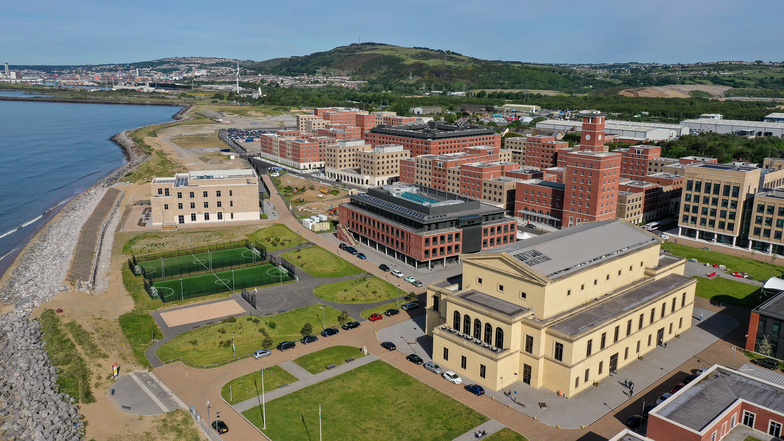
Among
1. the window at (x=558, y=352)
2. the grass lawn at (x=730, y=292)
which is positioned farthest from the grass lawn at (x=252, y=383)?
the grass lawn at (x=730, y=292)

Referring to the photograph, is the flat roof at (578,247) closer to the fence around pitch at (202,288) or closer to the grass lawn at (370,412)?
the grass lawn at (370,412)

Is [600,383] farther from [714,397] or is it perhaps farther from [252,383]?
[252,383]

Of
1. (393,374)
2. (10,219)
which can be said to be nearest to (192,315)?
(393,374)

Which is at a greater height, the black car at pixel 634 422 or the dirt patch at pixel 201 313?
the black car at pixel 634 422

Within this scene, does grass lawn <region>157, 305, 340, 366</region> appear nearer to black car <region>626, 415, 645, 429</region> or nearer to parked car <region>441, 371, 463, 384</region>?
parked car <region>441, 371, 463, 384</region>

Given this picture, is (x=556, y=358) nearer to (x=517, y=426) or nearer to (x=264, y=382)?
(x=517, y=426)

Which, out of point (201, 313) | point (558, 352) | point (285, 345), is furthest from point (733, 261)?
point (201, 313)

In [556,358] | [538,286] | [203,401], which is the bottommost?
[203,401]
